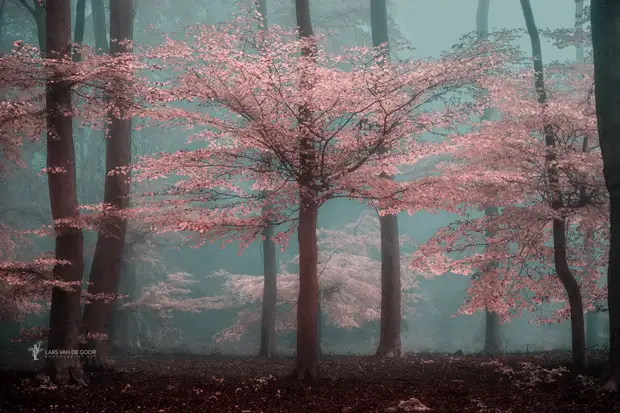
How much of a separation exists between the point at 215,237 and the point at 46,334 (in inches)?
110

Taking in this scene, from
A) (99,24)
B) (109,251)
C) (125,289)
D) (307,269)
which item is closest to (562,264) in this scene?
(307,269)

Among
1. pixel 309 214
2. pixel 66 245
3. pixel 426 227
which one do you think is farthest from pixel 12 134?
pixel 426 227

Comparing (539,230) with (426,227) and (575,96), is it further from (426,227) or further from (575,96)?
(426,227)

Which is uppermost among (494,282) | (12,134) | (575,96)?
(575,96)

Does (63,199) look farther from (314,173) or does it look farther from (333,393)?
(333,393)

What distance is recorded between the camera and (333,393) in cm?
609

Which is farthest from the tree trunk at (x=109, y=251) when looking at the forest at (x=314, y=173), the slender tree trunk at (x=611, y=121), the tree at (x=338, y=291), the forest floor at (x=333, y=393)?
the slender tree trunk at (x=611, y=121)

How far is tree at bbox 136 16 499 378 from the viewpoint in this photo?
19.9 feet

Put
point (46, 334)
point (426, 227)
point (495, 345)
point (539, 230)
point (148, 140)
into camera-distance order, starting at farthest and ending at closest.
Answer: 1. point (426, 227)
2. point (148, 140)
3. point (495, 345)
4. point (539, 230)
5. point (46, 334)

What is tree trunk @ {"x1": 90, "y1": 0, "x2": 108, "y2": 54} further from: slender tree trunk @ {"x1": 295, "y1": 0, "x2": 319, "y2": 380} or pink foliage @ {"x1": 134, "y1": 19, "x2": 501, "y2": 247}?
slender tree trunk @ {"x1": 295, "y1": 0, "x2": 319, "y2": 380}

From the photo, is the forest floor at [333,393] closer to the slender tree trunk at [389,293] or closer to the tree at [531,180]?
the tree at [531,180]

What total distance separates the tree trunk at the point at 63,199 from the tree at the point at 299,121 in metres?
1.25

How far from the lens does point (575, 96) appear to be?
8562 millimetres

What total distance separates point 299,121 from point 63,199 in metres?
3.80
